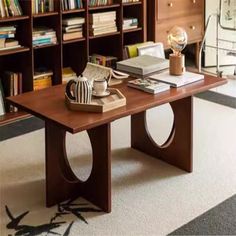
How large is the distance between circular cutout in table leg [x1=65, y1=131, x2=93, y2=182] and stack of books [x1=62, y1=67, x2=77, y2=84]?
752 mm

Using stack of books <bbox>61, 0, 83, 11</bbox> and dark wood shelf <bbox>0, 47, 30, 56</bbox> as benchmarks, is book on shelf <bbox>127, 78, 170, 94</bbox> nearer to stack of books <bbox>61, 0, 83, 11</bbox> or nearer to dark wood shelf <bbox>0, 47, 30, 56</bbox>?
dark wood shelf <bbox>0, 47, 30, 56</bbox>

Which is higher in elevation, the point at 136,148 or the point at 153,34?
the point at 153,34

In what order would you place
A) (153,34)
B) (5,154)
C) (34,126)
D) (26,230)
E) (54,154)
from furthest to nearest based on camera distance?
(153,34)
(34,126)
(5,154)
(54,154)
(26,230)

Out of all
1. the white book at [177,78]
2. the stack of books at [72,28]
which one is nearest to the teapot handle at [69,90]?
the white book at [177,78]

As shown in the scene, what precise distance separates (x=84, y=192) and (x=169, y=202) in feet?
1.44

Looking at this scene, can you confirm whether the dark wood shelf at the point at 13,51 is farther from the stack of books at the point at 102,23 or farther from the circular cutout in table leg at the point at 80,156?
the circular cutout in table leg at the point at 80,156

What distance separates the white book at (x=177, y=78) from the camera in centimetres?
265

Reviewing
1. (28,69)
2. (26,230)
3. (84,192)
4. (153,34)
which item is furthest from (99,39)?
(26,230)

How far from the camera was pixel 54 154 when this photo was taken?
2.49 meters

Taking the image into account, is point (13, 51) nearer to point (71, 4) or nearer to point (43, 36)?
point (43, 36)

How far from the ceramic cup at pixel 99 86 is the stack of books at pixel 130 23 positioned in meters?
1.91

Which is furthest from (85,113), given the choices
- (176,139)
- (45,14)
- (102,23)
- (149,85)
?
(102,23)

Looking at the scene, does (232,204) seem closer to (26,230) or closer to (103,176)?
(103,176)

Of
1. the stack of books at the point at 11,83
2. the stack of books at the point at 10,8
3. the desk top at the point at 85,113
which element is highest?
the stack of books at the point at 10,8
